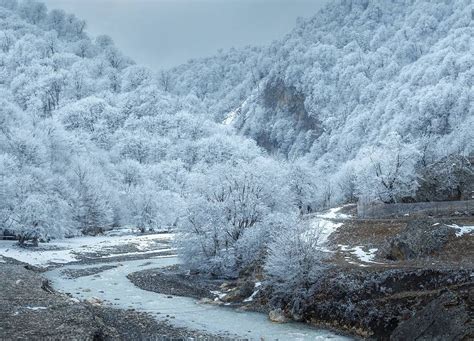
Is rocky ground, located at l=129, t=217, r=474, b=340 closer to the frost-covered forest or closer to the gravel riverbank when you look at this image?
the frost-covered forest

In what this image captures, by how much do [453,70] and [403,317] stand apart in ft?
461

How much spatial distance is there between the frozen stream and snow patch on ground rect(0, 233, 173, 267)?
6232 millimetres

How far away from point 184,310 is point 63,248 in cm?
3768

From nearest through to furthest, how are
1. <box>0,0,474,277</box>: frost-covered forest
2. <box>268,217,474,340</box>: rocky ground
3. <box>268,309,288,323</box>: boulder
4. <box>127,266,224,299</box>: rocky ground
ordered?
1. <box>268,217,474,340</box>: rocky ground
2. <box>268,309,288,323</box>: boulder
3. <box>127,266,224,299</box>: rocky ground
4. <box>0,0,474,277</box>: frost-covered forest

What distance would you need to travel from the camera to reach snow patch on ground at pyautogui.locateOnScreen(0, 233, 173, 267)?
56.1m

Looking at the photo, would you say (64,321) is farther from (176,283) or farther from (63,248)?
(63,248)

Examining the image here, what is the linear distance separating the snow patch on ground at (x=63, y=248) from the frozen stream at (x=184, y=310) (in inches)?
245

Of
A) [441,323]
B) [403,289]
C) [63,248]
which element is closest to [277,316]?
[403,289]

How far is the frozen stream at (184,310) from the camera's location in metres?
29.0

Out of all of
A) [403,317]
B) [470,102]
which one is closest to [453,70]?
[470,102]

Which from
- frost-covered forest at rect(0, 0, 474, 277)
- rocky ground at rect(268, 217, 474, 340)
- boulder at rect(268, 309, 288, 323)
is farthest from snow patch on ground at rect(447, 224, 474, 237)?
boulder at rect(268, 309, 288, 323)

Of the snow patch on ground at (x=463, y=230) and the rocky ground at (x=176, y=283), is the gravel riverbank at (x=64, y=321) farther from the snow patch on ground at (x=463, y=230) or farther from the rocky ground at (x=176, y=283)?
the snow patch on ground at (x=463, y=230)

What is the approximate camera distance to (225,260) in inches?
1859

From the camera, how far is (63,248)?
67.4 meters
